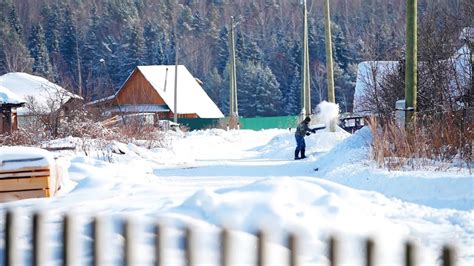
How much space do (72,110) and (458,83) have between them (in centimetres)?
1557

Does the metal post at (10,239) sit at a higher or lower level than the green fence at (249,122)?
higher

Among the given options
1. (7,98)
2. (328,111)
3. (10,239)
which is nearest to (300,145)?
(328,111)

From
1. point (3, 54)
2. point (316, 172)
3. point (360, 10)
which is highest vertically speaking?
point (360, 10)

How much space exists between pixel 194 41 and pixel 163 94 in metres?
51.0

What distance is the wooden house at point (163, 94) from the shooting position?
6331 centimetres

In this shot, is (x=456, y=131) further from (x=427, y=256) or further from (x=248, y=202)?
(x=427, y=256)

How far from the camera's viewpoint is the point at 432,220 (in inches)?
418

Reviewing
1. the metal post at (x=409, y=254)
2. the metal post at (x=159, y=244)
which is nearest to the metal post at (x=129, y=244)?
the metal post at (x=159, y=244)

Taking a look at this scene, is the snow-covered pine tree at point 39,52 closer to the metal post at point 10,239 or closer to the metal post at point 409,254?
the metal post at point 10,239

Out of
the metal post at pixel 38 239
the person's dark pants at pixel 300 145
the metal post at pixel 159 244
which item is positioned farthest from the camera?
the person's dark pants at pixel 300 145

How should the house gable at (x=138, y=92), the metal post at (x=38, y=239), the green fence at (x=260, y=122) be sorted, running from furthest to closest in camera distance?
the green fence at (x=260, y=122), the house gable at (x=138, y=92), the metal post at (x=38, y=239)

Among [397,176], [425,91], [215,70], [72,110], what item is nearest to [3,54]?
[215,70]

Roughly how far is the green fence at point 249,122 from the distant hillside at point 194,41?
8.30m

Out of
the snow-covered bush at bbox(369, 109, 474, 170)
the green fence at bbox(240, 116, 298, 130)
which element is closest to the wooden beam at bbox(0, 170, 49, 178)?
the snow-covered bush at bbox(369, 109, 474, 170)
